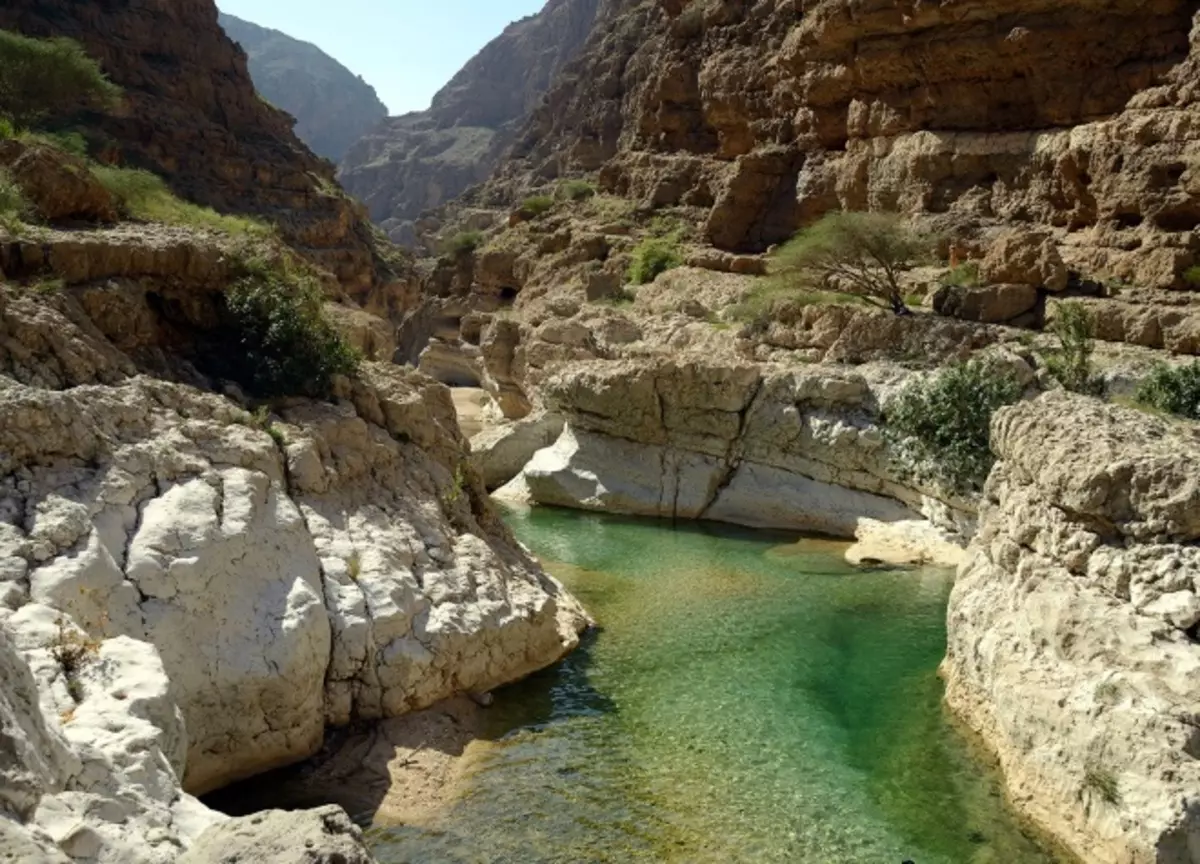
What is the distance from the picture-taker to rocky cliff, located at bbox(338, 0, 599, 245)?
13038 cm

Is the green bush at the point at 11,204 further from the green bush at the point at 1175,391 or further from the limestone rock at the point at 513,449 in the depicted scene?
the green bush at the point at 1175,391

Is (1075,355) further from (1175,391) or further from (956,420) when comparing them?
(1175,391)

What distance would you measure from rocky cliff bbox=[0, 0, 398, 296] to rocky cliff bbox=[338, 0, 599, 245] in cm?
6727

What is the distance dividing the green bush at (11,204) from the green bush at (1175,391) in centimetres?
1935

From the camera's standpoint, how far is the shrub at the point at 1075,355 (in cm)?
2228

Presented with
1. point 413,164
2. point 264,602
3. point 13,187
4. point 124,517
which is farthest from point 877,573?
point 413,164

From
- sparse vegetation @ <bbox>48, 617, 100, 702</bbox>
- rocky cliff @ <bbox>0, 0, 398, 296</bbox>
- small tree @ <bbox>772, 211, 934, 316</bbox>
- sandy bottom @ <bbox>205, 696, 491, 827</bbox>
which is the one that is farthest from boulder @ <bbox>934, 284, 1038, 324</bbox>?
rocky cliff @ <bbox>0, 0, 398, 296</bbox>

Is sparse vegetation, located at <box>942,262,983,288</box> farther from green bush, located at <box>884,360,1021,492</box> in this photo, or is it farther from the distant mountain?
the distant mountain

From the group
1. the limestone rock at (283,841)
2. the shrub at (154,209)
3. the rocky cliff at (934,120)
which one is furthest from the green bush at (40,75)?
the limestone rock at (283,841)

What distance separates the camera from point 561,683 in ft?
44.9

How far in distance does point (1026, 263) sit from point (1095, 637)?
21565mm

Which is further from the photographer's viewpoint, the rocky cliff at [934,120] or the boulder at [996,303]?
the rocky cliff at [934,120]

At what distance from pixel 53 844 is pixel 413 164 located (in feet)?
461

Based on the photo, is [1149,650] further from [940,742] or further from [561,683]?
[561,683]
